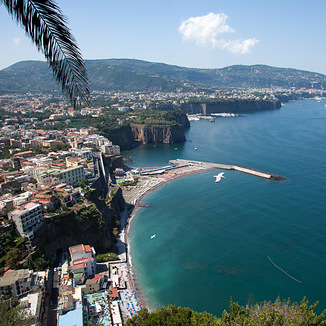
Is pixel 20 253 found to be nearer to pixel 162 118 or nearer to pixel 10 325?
pixel 10 325

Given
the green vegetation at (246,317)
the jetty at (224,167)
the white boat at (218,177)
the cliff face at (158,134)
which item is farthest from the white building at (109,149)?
the green vegetation at (246,317)

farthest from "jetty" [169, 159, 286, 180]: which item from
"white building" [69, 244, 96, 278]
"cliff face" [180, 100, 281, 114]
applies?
"cliff face" [180, 100, 281, 114]

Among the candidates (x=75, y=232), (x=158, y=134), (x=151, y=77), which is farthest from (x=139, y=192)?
(x=151, y=77)

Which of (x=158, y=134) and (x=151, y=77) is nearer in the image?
(x=158, y=134)


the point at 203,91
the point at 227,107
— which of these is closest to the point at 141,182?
the point at 227,107

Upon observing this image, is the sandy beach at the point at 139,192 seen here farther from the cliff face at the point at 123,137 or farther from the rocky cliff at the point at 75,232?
the cliff face at the point at 123,137

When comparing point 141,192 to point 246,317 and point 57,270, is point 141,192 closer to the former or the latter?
point 57,270
